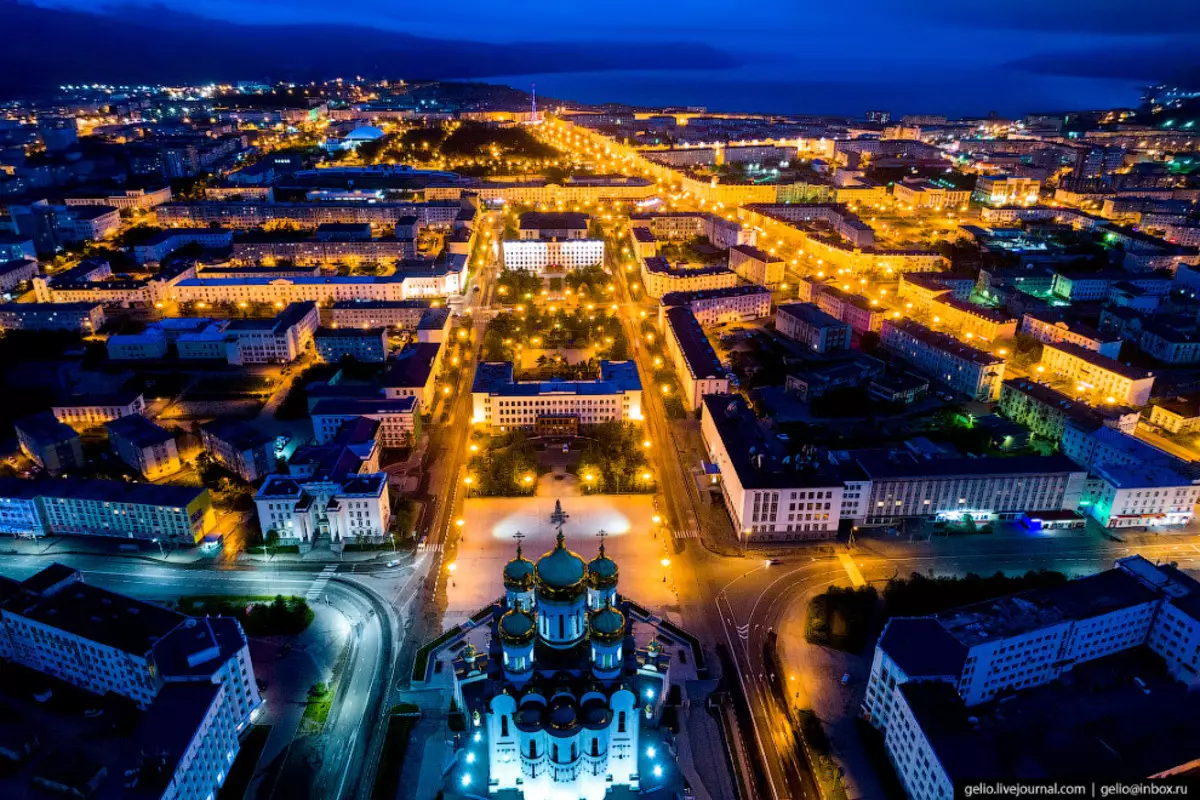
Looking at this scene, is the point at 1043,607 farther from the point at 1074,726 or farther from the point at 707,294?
the point at 707,294

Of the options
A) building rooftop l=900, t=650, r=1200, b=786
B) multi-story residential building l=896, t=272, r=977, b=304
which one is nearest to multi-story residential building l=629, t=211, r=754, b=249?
multi-story residential building l=896, t=272, r=977, b=304

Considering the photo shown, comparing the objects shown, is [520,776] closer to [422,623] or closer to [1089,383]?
[422,623]

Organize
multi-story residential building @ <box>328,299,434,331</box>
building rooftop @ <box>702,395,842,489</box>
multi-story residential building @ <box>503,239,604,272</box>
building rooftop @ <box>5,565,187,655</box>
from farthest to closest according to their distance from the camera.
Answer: multi-story residential building @ <box>503,239,604,272</box>, multi-story residential building @ <box>328,299,434,331</box>, building rooftop @ <box>702,395,842,489</box>, building rooftop @ <box>5,565,187,655</box>

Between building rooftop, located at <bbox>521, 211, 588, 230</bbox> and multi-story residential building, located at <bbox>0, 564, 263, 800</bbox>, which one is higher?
building rooftop, located at <bbox>521, 211, 588, 230</bbox>

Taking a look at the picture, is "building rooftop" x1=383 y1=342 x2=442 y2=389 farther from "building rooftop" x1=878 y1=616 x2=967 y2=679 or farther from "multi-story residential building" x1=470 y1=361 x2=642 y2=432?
"building rooftop" x1=878 y1=616 x2=967 y2=679

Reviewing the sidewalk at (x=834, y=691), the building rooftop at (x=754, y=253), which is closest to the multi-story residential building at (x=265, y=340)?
the sidewalk at (x=834, y=691)

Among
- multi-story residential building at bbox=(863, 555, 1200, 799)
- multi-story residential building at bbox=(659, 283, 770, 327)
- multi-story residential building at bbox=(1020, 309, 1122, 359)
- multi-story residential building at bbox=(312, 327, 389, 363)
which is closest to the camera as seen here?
multi-story residential building at bbox=(863, 555, 1200, 799)

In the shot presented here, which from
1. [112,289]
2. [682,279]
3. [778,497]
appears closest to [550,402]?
[778,497]

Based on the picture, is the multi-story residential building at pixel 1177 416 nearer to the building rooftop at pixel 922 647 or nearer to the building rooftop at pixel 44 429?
the building rooftop at pixel 922 647
